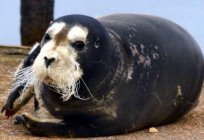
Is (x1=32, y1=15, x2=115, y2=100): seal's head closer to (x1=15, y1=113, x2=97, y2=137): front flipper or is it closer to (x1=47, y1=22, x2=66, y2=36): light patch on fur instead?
(x1=47, y1=22, x2=66, y2=36): light patch on fur

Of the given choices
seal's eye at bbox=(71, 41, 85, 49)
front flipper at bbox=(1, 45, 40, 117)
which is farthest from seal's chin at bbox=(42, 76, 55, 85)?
front flipper at bbox=(1, 45, 40, 117)

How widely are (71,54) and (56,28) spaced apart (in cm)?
25

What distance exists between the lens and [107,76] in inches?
231

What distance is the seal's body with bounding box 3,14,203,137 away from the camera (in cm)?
555

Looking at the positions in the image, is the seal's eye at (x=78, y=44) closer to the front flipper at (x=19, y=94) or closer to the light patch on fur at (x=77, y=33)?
the light patch on fur at (x=77, y=33)

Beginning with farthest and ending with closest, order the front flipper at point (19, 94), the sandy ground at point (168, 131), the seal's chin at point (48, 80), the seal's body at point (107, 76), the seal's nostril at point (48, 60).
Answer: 1. the front flipper at point (19, 94)
2. the sandy ground at point (168, 131)
3. the seal's body at point (107, 76)
4. the seal's chin at point (48, 80)
5. the seal's nostril at point (48, 60)

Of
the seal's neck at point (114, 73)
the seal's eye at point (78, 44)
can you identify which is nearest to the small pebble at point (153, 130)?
the seal's neck at point (114, 73)

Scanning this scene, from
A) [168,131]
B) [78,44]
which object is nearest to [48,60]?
[78,44]

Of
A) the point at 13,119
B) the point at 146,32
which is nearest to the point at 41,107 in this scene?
the point at 13,119

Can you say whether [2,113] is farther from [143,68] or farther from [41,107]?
[143,68]

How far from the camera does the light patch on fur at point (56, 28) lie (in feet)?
18.3

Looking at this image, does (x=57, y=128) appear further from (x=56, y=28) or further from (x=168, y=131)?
(x=168, y=131)

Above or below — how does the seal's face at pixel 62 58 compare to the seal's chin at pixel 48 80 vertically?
above

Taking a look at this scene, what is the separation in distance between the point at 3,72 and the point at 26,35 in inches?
50.7
